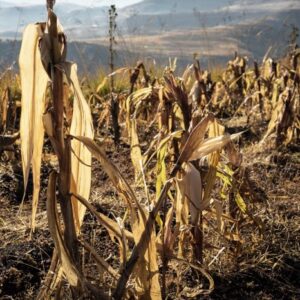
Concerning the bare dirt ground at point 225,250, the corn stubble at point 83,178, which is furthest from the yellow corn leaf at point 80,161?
the bare dirt ground at point 225,250

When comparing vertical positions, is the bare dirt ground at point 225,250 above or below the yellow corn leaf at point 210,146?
below

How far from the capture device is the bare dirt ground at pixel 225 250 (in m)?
1.36

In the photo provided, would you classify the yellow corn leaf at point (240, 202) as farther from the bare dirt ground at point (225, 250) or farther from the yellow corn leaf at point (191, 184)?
the yellow corn leaf at point (191, 184)

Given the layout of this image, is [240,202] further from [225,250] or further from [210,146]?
[210,146]

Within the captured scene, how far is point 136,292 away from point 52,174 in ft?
1.06

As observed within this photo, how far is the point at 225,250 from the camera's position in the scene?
151cm

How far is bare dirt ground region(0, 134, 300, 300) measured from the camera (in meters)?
1.36

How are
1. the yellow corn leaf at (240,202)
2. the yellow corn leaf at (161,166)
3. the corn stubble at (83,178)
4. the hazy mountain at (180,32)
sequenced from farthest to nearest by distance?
the hazy mountain at (180,32) < the yellow corn leaf at (240,202) < the yellow corn leaf at (161,166) < the corn stubble at (83,178)

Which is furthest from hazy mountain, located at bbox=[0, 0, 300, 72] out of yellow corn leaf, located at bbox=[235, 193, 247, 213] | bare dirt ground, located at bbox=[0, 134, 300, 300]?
yellow corn leaf, located at bbox=[235, 193, 247, 213]

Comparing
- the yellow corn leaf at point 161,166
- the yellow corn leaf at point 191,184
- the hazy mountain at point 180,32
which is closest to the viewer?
the yellow corn leaf at point 191,184

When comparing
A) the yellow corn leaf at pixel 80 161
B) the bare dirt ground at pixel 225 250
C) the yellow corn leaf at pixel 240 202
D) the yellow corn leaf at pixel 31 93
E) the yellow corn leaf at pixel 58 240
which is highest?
the yellow corn leaf at pixel 31 93

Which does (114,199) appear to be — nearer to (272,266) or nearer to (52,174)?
(272,266)

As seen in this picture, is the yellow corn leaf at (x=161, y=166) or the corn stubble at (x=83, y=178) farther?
the yellow corn leaf at (x=161, y=166)

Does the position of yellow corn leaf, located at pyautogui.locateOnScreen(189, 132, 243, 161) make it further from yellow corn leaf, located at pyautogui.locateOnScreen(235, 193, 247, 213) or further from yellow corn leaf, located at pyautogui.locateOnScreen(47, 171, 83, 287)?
yellow corn leaf, located at pyautogui.locateOnScreen(235, 193, 247, 213)
